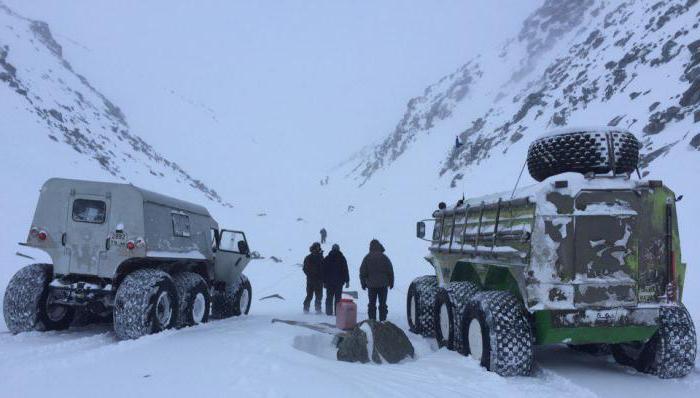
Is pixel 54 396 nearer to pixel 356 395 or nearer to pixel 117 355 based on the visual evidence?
pixel 117 355

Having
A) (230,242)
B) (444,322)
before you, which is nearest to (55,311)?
(230,242)

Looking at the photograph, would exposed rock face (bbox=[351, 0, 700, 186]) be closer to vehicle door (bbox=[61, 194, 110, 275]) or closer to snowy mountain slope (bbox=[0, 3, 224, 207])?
vehicle door (bbox=[61, 194, 110, 275])

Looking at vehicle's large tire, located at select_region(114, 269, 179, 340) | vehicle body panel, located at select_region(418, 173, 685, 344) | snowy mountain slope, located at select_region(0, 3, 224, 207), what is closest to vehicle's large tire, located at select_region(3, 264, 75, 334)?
vehicle's large tire, located at select_region(114, 269, 179, 340)

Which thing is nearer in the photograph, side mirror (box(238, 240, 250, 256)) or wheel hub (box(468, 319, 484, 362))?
wheel hub (box(468, 319, 484, 362))

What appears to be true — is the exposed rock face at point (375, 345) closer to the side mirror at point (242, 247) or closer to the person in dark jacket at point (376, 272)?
the person in dark jacket at point (376, 272)

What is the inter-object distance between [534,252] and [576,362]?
254 centimetres

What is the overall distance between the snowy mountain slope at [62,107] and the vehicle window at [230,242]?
72.9 ft

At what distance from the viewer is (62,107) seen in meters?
42.1

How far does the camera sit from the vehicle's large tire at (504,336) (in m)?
6.32

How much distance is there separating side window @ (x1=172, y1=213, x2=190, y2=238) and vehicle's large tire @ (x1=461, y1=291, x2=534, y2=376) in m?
6.01

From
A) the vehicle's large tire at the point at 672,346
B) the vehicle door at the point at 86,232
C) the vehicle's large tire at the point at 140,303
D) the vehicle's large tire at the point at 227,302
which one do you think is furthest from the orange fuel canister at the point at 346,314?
the vehicle's large tire at the point at 672,346

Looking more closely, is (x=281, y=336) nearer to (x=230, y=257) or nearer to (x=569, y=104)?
(x=230, y=257)

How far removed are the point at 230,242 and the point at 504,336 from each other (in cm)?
777

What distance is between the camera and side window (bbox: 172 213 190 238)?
32.2 feet
